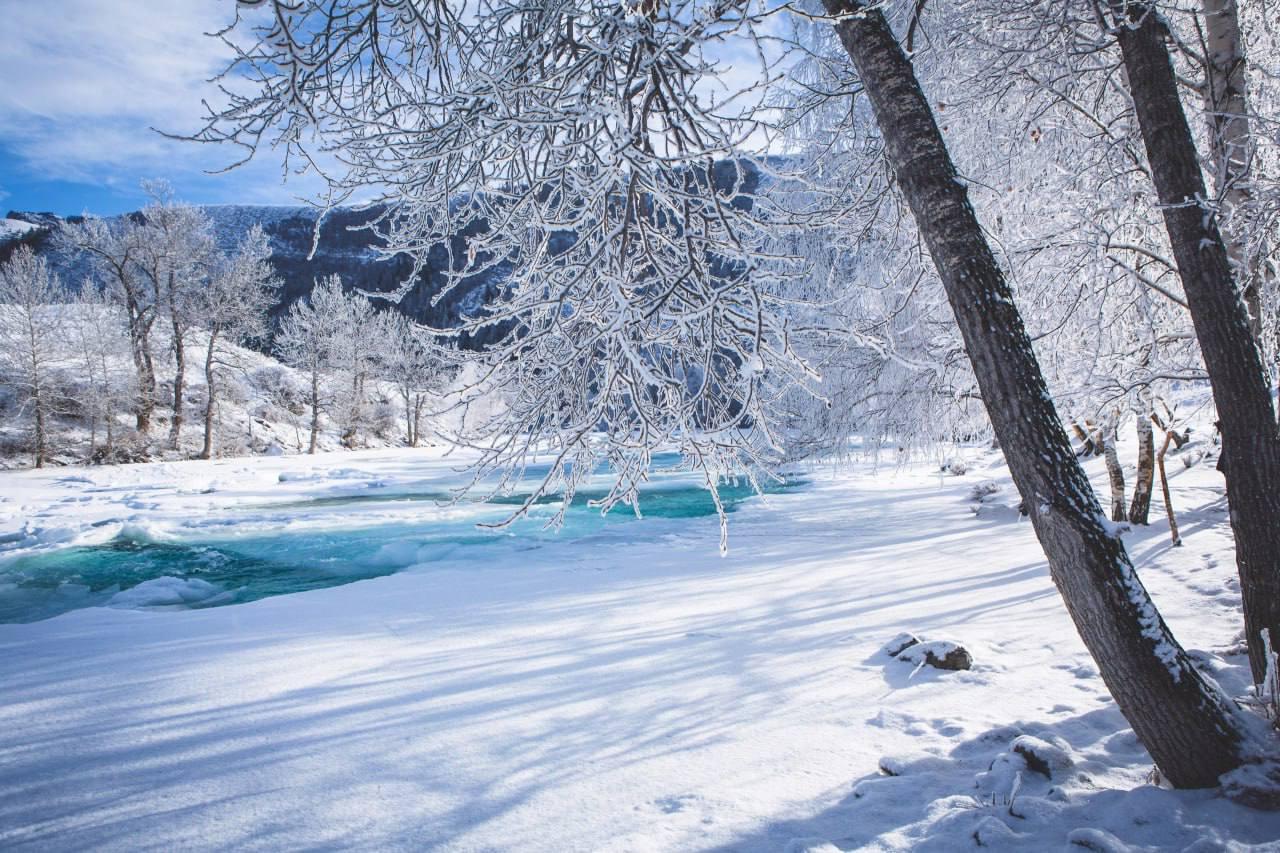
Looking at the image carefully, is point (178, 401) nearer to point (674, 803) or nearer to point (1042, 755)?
point (674, 803)

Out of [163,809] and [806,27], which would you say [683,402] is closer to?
[163,809]

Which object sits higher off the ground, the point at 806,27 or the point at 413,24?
the point at 806,27

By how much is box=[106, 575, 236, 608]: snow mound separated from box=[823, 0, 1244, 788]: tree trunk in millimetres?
7470

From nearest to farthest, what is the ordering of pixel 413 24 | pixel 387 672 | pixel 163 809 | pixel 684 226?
pixel 684 226, pixel 163 809, pixel 413 24, pixel 387 672

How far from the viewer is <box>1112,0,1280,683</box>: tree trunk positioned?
2715 mm

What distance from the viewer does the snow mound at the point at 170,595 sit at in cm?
616

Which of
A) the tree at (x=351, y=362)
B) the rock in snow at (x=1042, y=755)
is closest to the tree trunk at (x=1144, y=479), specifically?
the rock in snow at (x=1042, y=755)

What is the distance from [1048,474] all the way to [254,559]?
995 cm

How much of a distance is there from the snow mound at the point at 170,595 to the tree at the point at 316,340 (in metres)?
24.3

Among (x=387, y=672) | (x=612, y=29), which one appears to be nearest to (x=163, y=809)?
(x=387, y=672)

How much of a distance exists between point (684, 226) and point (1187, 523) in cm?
883

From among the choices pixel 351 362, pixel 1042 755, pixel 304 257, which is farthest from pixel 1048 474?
pixel 304 257

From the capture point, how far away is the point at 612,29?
2205 millimetres

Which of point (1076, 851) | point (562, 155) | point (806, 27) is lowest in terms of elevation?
point (1076, 851)
